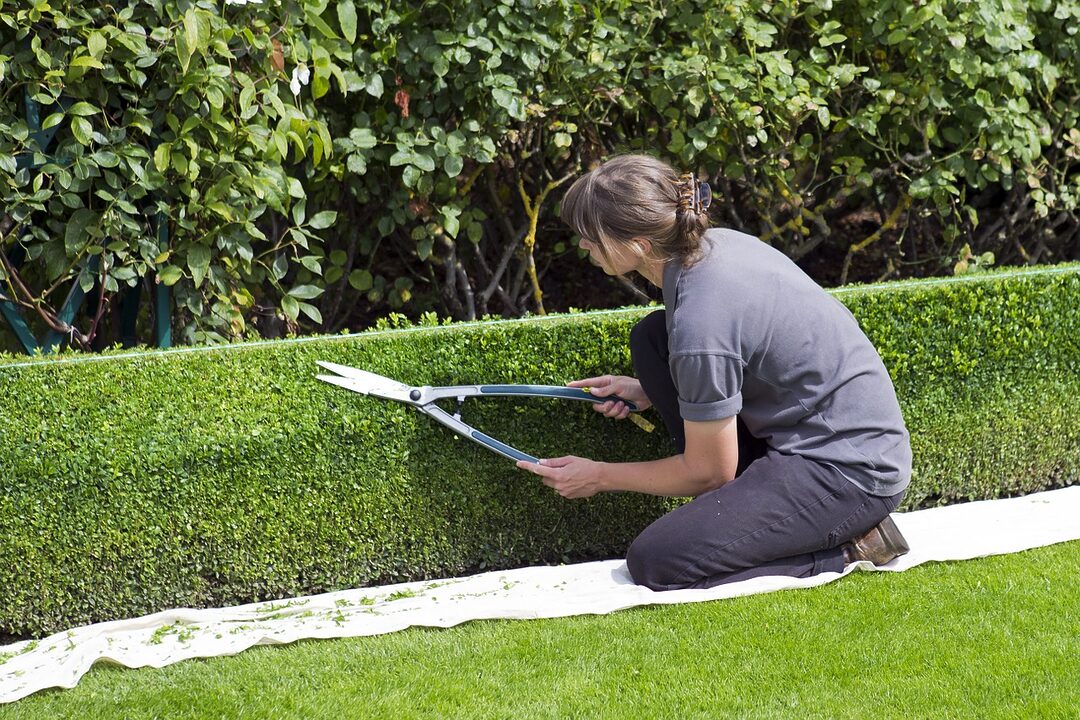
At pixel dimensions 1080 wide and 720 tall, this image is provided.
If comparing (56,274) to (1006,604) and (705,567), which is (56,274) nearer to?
(705,567)

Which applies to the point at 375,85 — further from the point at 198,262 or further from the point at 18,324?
the point at 18,324

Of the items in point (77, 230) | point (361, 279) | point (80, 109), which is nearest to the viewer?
point (80, 109)

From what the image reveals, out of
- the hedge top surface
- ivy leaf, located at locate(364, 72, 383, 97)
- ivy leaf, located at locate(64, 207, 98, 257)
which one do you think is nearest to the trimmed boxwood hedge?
the hedge top surface

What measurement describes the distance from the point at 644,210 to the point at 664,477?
722mm

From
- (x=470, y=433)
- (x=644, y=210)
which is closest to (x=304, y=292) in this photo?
(x=470, y=433)

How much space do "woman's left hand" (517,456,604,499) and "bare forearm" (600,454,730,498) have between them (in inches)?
1.0

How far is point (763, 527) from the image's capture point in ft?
9.70

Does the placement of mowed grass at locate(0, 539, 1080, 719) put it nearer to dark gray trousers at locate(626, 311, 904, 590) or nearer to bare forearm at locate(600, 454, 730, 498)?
dark gray trousers at locate(626, 311, 904, 590)

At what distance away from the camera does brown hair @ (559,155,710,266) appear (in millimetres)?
2861

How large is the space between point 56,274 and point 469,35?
1592 mm

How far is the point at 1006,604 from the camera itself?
2.83m

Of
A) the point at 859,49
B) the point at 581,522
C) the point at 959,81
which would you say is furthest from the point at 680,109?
the point at 581,522

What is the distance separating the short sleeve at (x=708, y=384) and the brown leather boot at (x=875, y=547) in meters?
0.56

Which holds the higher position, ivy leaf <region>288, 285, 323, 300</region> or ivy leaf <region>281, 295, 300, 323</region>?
ivy leaf <region>288, 285, 323, 300</region>
